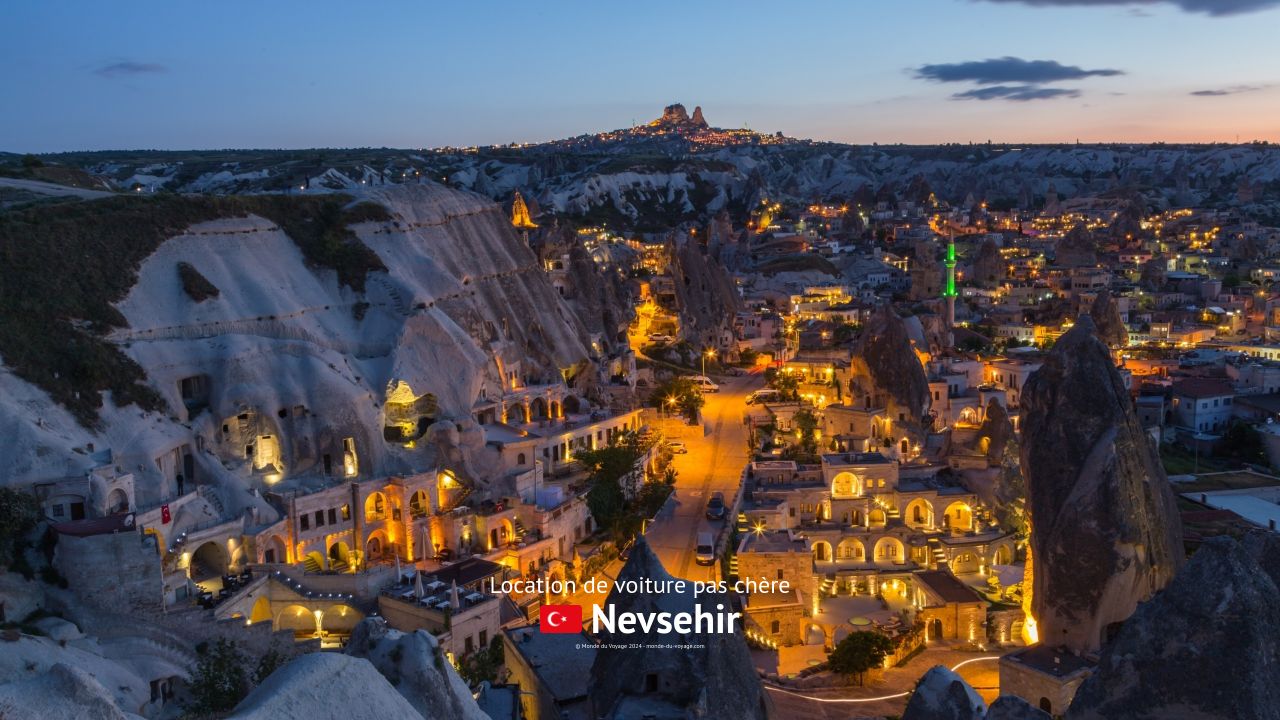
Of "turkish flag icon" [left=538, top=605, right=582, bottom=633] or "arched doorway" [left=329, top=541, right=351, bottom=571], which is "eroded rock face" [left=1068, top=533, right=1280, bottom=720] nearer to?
"turkish flag icon" [left=538, top=605, right=582, bottom=633]

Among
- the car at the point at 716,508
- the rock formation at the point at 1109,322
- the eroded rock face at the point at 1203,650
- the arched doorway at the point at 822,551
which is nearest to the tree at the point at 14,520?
the car at the point at 716,508

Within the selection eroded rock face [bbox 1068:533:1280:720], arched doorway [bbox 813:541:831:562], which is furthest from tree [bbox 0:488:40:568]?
eroded rock face [bbox 1068:533:1280:720]

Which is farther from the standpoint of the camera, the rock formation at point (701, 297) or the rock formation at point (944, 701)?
the rock formation at point (701, 297)

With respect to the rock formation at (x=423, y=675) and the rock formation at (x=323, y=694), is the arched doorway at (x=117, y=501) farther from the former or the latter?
the rock formation at (x=323, y=694)

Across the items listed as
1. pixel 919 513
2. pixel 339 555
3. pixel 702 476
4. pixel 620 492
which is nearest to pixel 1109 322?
pixel 702 476

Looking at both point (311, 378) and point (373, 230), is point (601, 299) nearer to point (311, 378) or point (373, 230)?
point (373, 230)

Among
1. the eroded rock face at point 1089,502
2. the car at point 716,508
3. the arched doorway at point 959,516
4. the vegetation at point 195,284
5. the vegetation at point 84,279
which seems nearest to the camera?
the eroded rock face at point 1089,502

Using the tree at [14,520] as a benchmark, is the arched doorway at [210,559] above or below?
below

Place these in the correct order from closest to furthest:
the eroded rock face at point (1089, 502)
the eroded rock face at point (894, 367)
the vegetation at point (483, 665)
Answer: the vegetation at point (483, 665) → the eroded rock face at point (1089, 502) → the eroded rock face at point (894, 367)
